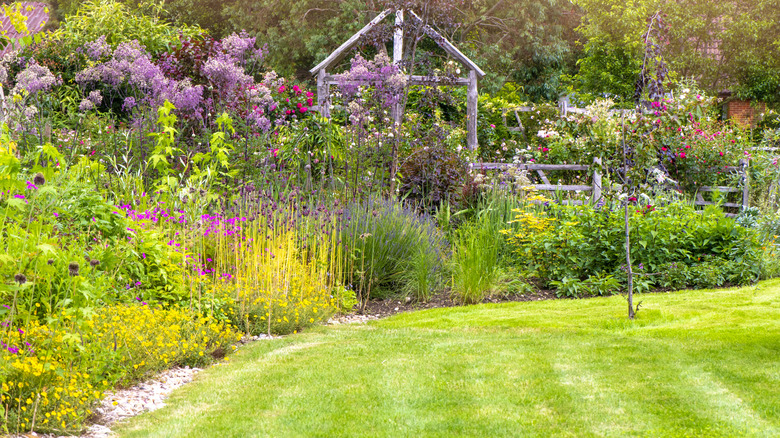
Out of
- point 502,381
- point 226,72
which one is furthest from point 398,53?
point 502,381

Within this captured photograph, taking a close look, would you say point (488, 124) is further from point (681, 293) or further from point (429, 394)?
point (429, 394)

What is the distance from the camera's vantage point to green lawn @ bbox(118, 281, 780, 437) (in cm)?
381

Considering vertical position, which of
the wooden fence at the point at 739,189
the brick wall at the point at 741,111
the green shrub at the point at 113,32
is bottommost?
the wooden fence at the point at 739,189

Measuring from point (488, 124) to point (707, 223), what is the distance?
30.3 feet

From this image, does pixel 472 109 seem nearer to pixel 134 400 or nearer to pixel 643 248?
pixel 643 248

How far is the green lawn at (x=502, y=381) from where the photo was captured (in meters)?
3.81

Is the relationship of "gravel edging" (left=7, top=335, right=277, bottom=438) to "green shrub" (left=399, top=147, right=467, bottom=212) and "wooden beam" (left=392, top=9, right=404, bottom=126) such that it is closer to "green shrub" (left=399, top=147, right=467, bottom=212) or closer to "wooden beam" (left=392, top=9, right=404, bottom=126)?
"wooden beam" (left=392, top=9, right=404, bottom=126)

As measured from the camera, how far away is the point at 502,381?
15.1ft

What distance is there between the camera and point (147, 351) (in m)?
4.80

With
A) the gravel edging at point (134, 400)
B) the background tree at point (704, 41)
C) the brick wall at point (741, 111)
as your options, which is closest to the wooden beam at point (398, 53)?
the gravel edging at point (134, 400)

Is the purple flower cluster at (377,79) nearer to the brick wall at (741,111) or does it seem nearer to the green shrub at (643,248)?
the green shrub at (643,248)

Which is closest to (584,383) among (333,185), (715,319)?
(715,319)

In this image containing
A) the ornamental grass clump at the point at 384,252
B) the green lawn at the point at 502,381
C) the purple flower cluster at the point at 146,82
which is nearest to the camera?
the green lawn at the point at 502,381

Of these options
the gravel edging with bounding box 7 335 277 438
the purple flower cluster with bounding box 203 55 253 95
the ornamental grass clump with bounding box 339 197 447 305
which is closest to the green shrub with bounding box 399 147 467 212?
the ornamental grass clump with bounding box 339 197 447 305
